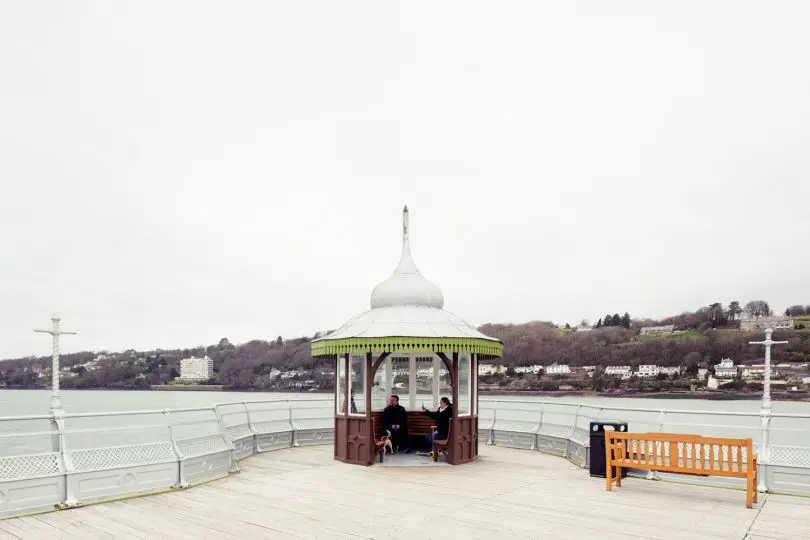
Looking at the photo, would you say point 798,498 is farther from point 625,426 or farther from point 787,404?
point 787,404

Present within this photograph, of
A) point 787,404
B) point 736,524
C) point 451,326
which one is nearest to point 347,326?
point 451,326

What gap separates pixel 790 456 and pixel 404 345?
6047mm

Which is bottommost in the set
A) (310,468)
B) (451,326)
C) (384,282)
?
(310,468)

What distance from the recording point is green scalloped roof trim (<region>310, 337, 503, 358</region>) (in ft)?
38.0

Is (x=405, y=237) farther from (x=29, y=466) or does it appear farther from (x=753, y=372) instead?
(x=753, y=372)

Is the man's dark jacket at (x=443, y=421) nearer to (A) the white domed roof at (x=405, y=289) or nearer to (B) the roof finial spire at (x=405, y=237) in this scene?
(A) the white domed roof at (x=405, y=289)

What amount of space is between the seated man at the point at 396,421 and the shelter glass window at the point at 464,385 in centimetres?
119

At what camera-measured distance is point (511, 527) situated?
24.2 ft

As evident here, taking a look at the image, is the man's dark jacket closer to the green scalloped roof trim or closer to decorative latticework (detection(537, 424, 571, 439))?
the green scalloped roof trim

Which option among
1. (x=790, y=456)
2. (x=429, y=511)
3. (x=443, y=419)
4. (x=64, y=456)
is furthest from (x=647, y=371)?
(x=64, y=456)

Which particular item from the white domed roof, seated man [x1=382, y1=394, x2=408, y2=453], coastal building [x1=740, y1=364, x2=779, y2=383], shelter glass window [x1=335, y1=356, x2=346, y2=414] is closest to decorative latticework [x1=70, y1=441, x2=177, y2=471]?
shelter glass window [x1=335, y1=356, x2=346, y2=414]

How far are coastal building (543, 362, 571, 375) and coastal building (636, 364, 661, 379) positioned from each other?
826 cm

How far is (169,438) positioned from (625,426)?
709cm

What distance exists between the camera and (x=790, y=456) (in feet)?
30.7
